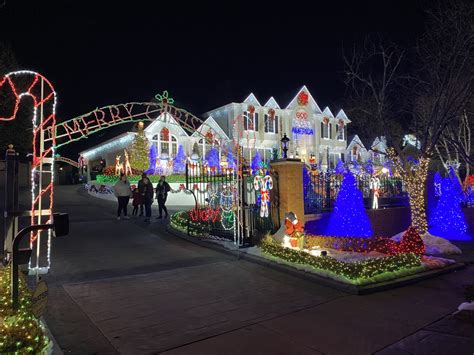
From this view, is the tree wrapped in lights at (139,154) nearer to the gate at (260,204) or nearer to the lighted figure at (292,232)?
the gate at (260,204)

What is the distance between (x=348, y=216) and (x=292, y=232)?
2.67m

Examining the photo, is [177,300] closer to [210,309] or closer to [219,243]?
[210,309]

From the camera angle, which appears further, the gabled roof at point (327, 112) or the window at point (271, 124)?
the gabled roof at point (327, 112)

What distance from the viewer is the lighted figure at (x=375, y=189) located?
45.0 feet

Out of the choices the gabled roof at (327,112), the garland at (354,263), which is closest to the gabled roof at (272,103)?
the gabled roof at (327,112)

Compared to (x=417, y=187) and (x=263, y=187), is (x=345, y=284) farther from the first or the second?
(x=417, y=187)

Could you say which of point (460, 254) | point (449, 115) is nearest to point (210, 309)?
point (460, 254)

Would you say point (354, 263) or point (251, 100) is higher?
point (251, 100)

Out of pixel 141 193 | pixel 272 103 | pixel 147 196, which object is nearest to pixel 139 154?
pixel 141 193

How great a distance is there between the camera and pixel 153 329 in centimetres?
465

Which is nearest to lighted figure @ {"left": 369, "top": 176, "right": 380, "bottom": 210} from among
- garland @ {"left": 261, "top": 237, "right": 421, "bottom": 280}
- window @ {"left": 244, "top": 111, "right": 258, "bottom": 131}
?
garland @ {"left": 261, "top": 237, "right": 421, "bottom": 280}

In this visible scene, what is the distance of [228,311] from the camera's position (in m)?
5.34

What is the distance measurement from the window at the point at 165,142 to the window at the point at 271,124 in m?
8.61

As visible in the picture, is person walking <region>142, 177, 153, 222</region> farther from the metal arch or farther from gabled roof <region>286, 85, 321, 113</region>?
gabled roof <region>286, 85, 321, 113</region>
